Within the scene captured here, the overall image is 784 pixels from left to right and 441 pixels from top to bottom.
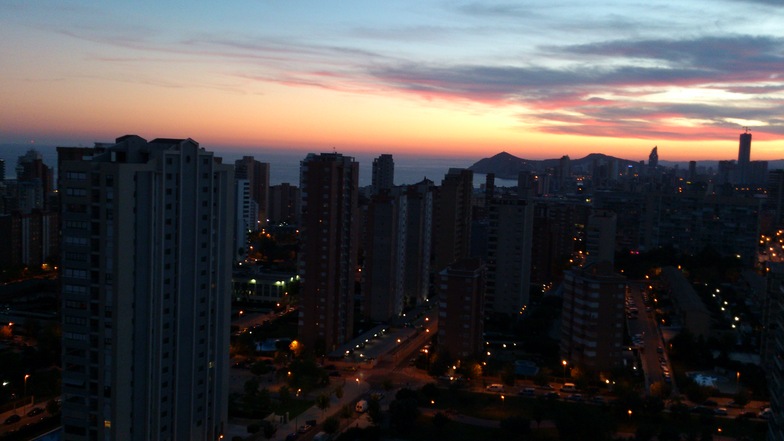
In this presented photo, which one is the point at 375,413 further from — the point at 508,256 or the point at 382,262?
the point at 508,256

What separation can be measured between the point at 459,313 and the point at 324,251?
2900 mm

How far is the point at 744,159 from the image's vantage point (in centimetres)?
6644

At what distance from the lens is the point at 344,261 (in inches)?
581

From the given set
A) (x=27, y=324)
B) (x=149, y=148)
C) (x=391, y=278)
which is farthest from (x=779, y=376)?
(x=27, y=324)

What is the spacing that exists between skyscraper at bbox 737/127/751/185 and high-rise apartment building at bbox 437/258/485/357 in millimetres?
59969

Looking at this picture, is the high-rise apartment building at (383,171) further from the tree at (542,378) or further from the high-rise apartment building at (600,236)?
the tree at (542,378)

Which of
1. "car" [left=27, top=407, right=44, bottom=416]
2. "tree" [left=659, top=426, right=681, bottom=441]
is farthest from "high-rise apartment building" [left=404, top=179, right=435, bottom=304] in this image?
"car" [left=27, top=407, right=44, bottom=416]

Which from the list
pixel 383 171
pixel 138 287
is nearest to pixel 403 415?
pixel 138 287

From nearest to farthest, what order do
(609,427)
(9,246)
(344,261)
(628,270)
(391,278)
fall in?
1. (609,427)
2. (344,261)
3. (391,278)
4. (9,246)
5. (628,270)

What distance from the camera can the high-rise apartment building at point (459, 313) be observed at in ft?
44.7

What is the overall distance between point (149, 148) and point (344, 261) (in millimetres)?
7353

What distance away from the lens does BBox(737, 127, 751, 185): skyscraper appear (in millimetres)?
65750

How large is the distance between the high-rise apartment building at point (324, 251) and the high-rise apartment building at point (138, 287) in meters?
6.01

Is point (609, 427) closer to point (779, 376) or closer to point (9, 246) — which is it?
point (779, 376)
